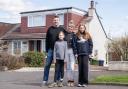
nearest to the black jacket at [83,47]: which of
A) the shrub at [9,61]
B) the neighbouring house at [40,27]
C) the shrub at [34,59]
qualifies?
the shrub at [9,61]

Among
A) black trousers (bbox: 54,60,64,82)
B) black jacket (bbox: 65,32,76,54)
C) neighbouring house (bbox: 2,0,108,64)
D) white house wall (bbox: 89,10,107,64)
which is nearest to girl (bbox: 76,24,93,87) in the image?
black jacket (bbox: 65,32,76,54)

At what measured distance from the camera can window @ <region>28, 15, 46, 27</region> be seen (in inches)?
1857

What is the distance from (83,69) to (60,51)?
37.9 inches

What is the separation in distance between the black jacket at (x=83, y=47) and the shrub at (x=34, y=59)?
67.5 ft

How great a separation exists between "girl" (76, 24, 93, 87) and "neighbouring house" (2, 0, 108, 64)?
3126cm

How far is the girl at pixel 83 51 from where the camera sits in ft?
43.7

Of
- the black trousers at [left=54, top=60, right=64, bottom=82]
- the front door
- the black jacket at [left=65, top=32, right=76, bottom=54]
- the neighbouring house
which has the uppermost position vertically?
the neighbouring house

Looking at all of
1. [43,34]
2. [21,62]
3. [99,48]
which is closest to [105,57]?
[99,48]

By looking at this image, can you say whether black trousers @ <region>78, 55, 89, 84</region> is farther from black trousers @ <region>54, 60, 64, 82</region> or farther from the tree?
the tree

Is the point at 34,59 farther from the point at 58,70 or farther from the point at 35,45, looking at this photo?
the point at 58,70

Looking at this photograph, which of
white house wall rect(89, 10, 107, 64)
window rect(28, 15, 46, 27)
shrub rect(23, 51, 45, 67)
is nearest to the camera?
shrub rect(23, 51, 45, 67)

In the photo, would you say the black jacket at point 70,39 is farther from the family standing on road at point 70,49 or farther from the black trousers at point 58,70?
the black trousers at point 58,70

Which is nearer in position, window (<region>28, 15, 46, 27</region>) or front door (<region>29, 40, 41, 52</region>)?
window (<region>28, 15, 46, 27</region>)

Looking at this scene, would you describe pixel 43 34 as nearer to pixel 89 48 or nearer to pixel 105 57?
pixel 105 57
